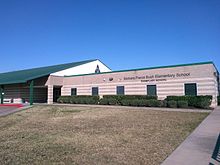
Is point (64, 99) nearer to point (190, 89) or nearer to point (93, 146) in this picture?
point (190, 89)

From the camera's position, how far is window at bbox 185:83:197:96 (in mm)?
21547

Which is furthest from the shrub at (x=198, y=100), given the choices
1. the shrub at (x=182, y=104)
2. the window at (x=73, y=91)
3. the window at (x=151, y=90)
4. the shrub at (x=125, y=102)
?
the window at (x=73, y=91)

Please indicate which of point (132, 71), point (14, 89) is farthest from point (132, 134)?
point (14, 89)

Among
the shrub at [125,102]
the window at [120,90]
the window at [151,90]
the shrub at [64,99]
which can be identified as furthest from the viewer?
the shrub at [64,99]

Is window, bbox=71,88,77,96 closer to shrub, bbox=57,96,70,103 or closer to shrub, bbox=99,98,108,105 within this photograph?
shrub, bbox=57,96,70,103

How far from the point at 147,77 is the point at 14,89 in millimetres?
24746

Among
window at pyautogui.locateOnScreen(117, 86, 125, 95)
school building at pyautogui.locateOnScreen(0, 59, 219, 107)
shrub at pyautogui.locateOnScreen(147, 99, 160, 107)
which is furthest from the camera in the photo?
window at pyautogui.locateOnScreen(117, 86, 125, 95)

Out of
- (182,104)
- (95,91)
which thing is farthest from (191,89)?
(95,91)

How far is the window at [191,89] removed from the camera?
21.5 m

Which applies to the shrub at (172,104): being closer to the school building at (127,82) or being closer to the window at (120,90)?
the school building at (127,82)

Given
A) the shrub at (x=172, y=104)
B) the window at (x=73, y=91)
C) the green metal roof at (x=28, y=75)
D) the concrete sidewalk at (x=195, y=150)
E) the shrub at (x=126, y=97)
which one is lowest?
the concrete sidewalk at (x=195, y=150)

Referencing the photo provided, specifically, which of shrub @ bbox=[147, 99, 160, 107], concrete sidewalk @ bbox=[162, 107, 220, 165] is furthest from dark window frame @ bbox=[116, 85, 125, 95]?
concrete sidewalk @ bbox=[162, 107, 220, 165]

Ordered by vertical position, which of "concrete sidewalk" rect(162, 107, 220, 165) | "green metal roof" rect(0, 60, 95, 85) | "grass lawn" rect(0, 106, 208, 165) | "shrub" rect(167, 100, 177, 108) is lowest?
"grass lawn" rect(0, 106, 208, 165)

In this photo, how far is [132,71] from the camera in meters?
25.9
